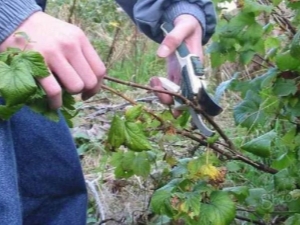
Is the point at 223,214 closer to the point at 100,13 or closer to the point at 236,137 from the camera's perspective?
the point at 236,137

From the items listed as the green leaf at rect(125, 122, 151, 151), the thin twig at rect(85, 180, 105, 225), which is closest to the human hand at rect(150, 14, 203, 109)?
the green leaf at rect(125, 122, 151, 151)

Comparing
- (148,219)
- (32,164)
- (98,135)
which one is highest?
(32,164)

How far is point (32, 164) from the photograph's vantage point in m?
1.75

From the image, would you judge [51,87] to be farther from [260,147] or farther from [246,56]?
[246,56]

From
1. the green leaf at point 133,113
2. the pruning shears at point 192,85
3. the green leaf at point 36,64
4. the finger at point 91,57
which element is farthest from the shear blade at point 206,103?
the green leaf at point 36,64

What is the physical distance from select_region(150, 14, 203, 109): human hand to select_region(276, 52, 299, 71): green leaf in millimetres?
246

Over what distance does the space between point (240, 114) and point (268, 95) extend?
14 centimetres

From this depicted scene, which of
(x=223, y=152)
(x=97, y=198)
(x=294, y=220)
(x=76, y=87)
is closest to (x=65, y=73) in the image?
(x=76, y=87)

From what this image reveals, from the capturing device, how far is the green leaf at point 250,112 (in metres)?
2.02

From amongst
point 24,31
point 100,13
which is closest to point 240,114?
point 24,31

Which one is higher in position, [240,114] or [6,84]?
[6,84]

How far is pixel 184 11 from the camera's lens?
5.64 ft

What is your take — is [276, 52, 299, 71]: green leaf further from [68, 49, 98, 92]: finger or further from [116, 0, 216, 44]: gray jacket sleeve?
[68, 49, 98, 92]: finger

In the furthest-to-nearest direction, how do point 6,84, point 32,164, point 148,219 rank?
point 148,219, point 32,164, point 6,84
